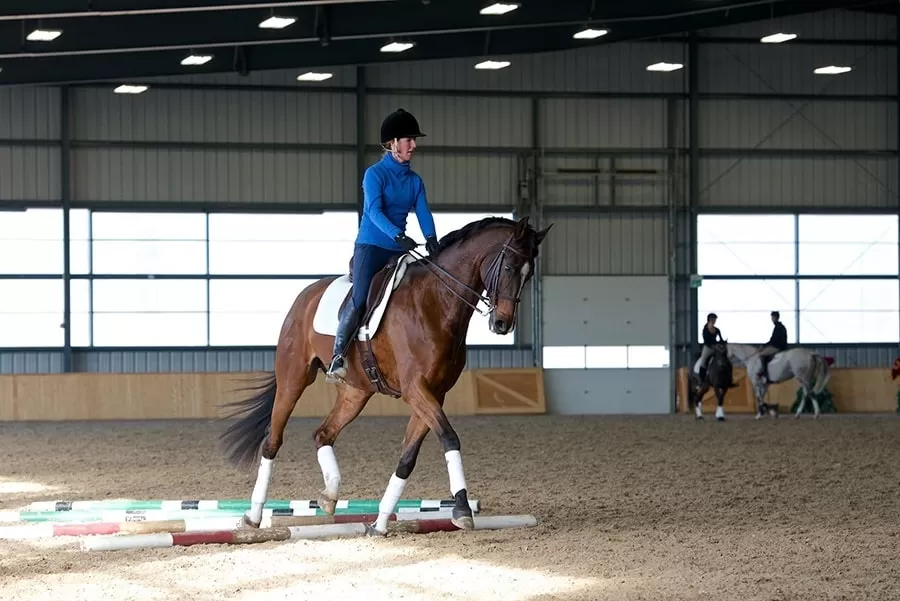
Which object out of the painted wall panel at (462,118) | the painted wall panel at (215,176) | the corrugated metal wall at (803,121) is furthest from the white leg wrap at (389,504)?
the corrugated metal wall at (803,121)

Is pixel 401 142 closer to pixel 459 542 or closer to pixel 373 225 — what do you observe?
pixel 373 225

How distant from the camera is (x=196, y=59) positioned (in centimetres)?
2158

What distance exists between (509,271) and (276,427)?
6.77 ft

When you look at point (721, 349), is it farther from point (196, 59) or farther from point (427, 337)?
point (427, 337)

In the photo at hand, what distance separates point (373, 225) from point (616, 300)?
19.3m

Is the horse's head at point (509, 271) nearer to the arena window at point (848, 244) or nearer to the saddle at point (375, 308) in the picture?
the saddle at point (375, 308)

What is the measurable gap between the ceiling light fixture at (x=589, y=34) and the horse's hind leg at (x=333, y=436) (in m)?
13.3

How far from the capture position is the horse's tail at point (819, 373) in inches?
952

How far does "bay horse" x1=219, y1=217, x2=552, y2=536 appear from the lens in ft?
25.6

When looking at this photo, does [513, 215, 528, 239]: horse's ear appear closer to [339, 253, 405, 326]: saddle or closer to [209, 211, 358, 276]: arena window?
[339, 253, 405, 326]: saddle

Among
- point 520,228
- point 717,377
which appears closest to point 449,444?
point 520,228

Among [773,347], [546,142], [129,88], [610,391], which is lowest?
[610,391]

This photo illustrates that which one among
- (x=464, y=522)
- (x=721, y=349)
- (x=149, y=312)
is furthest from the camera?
(x=149, y=312)

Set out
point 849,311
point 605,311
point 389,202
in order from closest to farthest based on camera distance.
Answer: point 389,202
point 605,311
point 849,311
